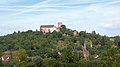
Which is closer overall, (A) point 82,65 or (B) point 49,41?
(A) point 82,65

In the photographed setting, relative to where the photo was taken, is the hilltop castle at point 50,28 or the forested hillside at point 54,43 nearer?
the forested hillside at point 54,43

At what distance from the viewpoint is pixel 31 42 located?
5300 inches

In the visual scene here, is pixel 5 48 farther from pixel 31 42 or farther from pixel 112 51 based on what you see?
pixel 112 51

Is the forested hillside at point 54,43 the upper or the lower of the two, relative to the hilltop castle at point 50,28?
upper

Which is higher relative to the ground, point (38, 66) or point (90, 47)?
point (38, 66)

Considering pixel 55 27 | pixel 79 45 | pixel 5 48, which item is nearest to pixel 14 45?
pixel 5 48

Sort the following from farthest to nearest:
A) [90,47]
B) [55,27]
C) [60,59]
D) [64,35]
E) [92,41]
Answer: [55,27]
[64,35]
[92,41]
[90,47]
[60,59]

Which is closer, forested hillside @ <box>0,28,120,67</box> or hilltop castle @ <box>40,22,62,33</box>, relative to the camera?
forested hillside @ <box>0,28,120,67</box>

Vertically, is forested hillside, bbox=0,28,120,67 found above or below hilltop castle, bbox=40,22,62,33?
above

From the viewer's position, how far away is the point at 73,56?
7212cm

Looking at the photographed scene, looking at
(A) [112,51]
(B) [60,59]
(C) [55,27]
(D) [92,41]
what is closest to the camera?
(A) [112,51]

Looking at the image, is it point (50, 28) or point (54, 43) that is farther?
point (50, 28)

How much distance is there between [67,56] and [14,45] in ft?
220

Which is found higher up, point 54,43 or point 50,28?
point 54,43
